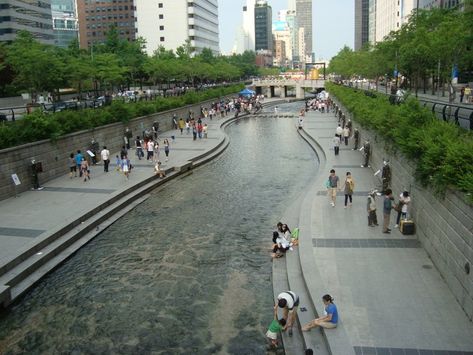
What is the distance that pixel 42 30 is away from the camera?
416 feet

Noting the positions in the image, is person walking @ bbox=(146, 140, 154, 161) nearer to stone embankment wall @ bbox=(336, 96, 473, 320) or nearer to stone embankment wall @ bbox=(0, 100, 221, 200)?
stone embankment wall @ bbox=(0, 100, 221, 200)

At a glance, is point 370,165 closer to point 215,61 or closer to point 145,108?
point 145,108

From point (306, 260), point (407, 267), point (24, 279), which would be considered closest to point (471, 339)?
point (407, 267)

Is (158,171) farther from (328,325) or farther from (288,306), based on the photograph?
(328,325)

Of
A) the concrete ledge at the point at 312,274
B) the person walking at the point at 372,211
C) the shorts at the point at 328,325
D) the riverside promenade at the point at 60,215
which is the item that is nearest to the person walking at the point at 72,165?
the riverside promenade at the point at 60,215

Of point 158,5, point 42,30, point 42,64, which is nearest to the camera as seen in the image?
point 42,64

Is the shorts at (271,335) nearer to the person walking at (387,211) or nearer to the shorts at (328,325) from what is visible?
the shorts at (328,325)

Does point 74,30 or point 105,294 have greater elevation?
point 74,30

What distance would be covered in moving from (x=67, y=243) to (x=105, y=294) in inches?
162

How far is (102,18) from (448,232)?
165198 millimetres

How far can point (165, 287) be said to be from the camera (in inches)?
568

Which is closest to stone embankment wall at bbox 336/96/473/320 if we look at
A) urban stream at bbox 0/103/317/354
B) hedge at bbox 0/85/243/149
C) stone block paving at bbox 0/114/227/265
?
urban stream at bbox 0/103/317/354

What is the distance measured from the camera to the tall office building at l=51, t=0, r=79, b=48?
17450cm

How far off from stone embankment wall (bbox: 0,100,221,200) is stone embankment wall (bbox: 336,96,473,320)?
1732 centimetres
